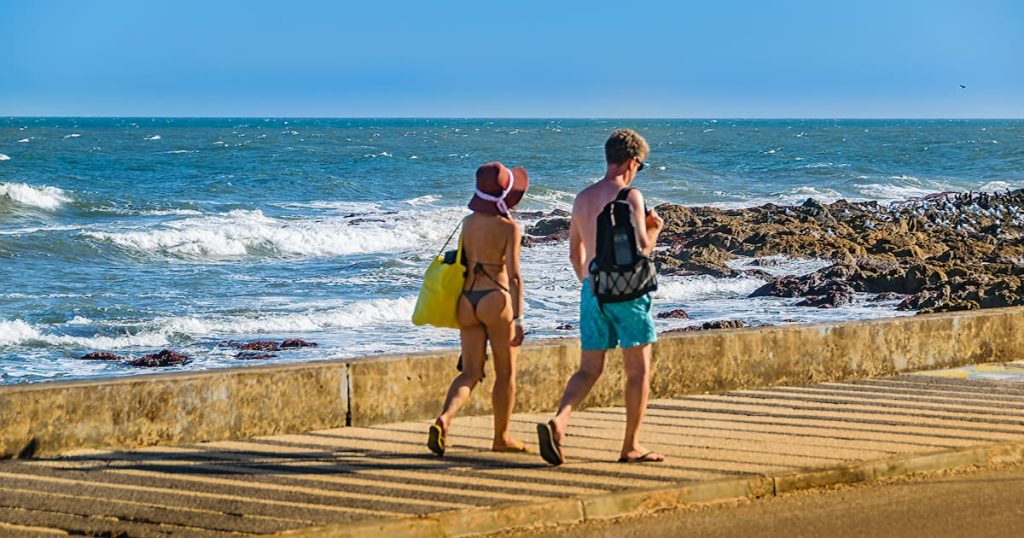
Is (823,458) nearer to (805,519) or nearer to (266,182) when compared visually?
(805,519)

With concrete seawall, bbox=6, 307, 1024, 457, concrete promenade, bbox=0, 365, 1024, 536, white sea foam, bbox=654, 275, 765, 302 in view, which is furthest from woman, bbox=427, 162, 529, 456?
white sea foam, bbox=654, 275, 765, 302

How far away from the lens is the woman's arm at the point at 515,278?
273 inches

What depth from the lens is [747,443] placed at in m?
7.39

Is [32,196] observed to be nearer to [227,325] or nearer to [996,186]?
[227,325]

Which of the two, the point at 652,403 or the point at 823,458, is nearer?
the point at 823,458

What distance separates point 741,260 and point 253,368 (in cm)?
1843

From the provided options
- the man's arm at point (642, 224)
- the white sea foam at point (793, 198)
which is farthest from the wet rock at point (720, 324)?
the white sea foam at point (793, 198)

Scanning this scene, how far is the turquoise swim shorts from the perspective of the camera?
265 inches

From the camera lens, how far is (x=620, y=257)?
6.65 metres

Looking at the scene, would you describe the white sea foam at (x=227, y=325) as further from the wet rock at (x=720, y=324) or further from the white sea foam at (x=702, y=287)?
the wet rock at (x=720, y=324)

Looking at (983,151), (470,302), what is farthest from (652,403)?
(983,151)

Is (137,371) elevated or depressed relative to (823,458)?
depressed

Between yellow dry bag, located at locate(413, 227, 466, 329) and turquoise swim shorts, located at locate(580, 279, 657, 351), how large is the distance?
66 centimetres

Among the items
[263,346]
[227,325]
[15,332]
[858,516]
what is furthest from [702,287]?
[858,516]
